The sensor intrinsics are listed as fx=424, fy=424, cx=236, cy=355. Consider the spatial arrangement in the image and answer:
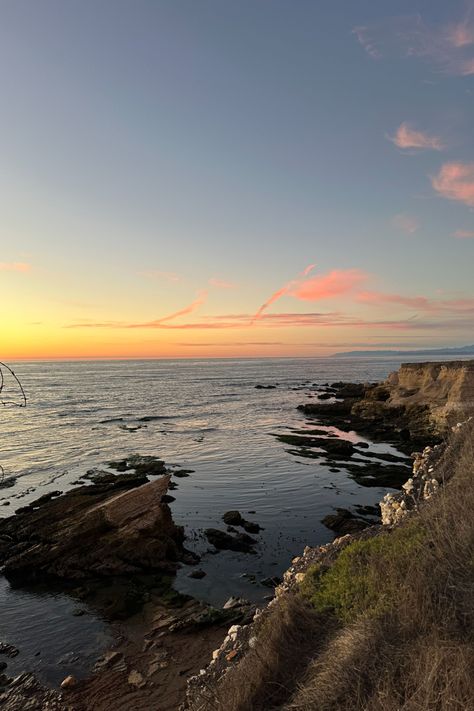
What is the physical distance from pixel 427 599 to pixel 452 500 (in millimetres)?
3059

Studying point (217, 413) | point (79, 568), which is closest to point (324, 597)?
point (79, 568)

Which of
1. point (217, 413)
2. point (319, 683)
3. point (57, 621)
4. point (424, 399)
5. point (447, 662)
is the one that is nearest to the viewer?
point (447, 662)

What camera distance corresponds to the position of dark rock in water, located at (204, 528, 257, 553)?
1541cm

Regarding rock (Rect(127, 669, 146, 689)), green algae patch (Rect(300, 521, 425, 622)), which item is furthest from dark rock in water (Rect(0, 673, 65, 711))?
green algae patch (Rect(300, 521, 425, 622))

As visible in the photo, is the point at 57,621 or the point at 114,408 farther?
the point at 114,408

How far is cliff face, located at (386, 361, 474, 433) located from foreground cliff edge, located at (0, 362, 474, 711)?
21.9 meters

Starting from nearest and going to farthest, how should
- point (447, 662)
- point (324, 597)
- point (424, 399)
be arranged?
point (447, 662), point (324, 597), point (424, 399)

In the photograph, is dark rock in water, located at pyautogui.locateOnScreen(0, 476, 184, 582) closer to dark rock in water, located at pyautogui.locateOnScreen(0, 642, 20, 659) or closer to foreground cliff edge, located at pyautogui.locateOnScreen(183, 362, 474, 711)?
dark rock in water, located at pyautogui.locateOnScreen(0, 642, 20, 659)

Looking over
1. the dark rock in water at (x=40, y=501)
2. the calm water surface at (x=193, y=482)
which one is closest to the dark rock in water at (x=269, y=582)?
the calm water surface at (x=193, y=482)

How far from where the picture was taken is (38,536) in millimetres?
15570

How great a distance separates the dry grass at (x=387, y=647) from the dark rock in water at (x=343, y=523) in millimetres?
10253

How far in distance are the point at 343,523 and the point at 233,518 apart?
450cm

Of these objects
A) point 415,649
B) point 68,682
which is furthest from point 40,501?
point 415,649

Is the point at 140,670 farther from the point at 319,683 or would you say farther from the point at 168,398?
the point at 168,398
